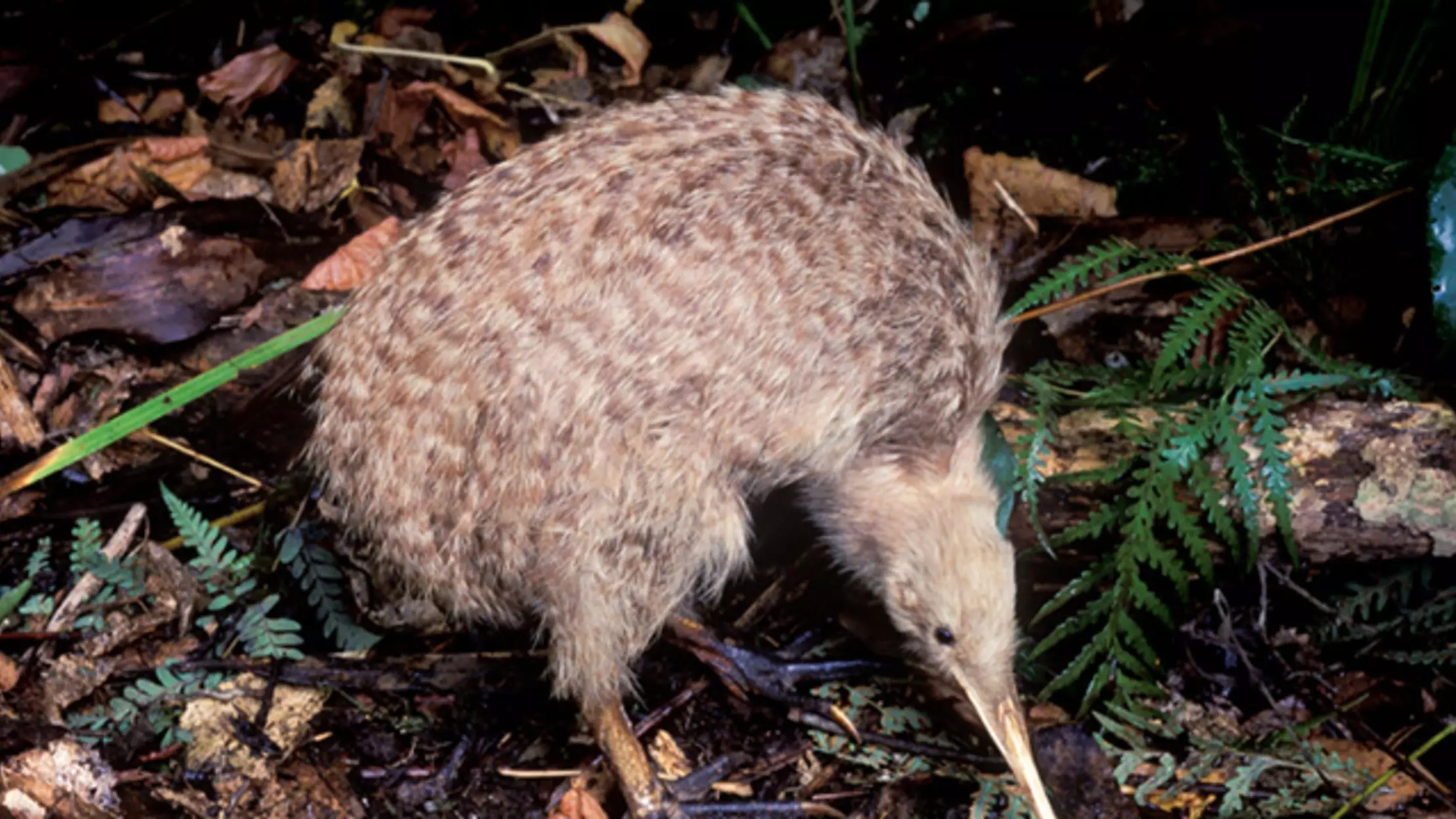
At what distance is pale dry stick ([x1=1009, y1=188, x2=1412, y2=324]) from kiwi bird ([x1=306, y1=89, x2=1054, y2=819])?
27 cm

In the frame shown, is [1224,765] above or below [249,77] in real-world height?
below

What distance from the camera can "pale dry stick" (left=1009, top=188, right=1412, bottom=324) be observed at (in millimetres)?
2840

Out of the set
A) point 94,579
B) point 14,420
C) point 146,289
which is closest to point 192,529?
point 94,579

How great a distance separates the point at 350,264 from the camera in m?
3.31

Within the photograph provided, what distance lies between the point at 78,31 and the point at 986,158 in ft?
9.68

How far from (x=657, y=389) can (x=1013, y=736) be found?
1.16 meters

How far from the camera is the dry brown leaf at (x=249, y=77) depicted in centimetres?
362

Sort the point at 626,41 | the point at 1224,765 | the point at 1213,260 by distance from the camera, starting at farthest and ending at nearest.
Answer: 1. the point at 626,41
2. the point at 1213,260
3. the point at 1224,765

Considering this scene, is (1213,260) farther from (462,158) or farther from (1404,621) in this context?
(462,158)

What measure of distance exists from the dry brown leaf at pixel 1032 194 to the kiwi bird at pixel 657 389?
0.48 m

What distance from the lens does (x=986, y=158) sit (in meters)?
3.33

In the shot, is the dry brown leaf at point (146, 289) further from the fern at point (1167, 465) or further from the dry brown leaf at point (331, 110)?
the fern at point (1167, 465)

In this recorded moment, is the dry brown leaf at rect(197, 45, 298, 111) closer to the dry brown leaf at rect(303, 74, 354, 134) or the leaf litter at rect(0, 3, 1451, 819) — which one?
the leaf litter at rect(0, 3, 1451, 819)

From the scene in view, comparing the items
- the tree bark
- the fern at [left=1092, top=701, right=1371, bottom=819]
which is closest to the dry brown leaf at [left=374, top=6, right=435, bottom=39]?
the tree bark
